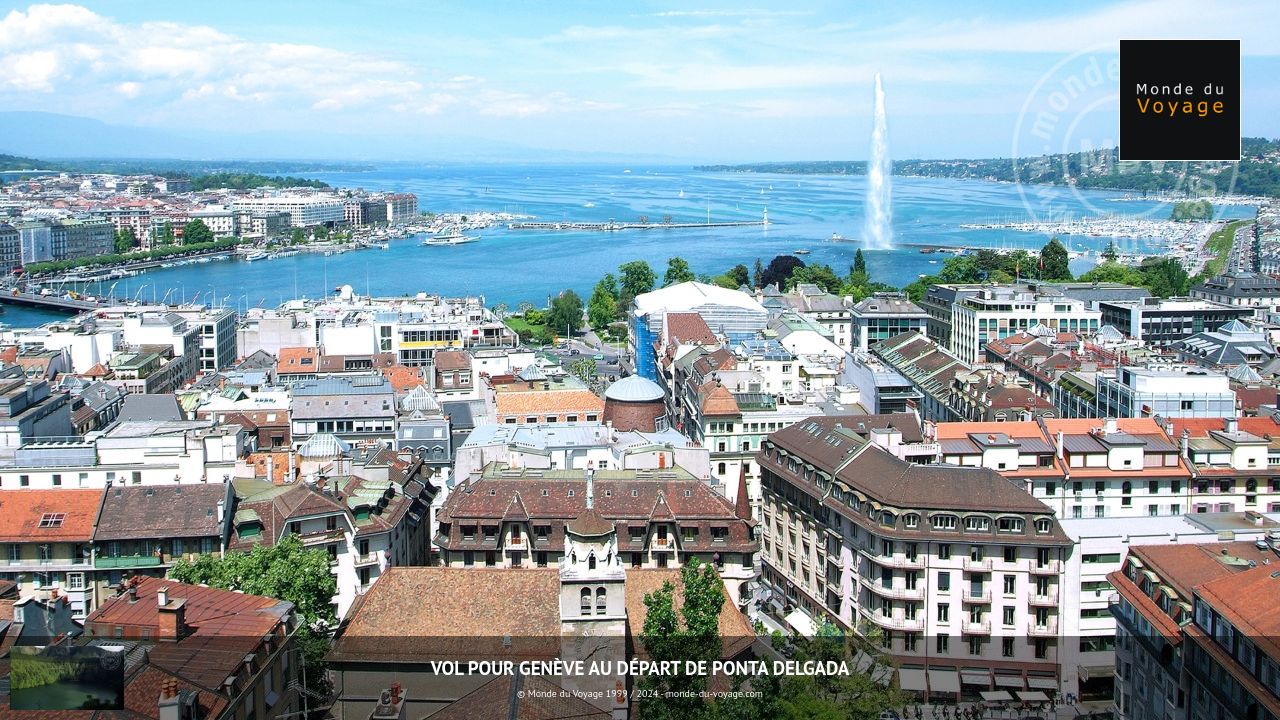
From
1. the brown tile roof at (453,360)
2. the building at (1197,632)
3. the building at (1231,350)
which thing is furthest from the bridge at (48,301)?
the building at (1197,632)

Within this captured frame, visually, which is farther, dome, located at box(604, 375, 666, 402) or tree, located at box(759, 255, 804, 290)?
tree, located at box(759, 255, 804, 290)

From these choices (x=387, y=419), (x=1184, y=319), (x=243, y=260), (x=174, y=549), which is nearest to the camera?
(x=174, y=549)

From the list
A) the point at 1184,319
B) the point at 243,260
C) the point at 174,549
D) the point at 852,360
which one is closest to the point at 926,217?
the point at 243,260

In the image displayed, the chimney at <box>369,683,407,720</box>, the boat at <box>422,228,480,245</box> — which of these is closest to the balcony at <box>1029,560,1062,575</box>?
the chimney at <box>369,683,407,720</box>

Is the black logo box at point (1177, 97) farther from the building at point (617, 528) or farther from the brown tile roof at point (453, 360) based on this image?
the brown tile roof at point (453, 360)

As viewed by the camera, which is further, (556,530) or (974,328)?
(974,328)

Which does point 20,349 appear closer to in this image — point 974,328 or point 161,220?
point 974,328

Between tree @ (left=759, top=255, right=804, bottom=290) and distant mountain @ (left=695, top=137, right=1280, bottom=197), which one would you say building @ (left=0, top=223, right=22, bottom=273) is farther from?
distant mountain @ (left=695, top=137, right=1280, bottom=197)
